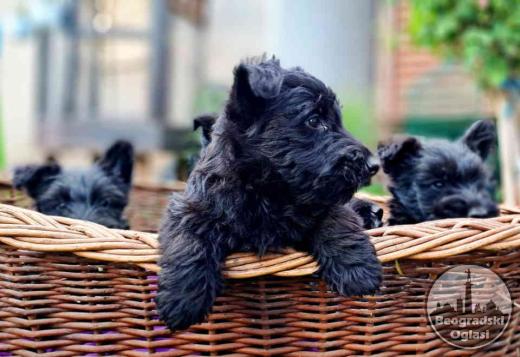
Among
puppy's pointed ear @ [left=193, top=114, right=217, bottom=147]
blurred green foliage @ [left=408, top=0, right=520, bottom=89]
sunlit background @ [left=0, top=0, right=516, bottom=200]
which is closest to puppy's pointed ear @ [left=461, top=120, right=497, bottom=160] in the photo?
blurred green foliage @ [left=408, top=0, right=520, bottom=89]

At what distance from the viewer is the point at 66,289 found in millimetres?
2223

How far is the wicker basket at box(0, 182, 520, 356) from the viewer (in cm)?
214

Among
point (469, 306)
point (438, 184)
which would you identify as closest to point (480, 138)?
point (438, 184)

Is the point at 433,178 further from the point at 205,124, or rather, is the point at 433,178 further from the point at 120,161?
the point at 120,161

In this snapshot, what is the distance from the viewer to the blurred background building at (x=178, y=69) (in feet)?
25.0

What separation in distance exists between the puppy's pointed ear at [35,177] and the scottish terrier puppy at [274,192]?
1624 millimetres

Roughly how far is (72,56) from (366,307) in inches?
285

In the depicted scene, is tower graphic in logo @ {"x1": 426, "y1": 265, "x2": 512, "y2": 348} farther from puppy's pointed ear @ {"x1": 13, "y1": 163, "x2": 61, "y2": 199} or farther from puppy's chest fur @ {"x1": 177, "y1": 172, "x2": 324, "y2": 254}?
puppy's pointed ear @ {"x1": 13, "y1": 163, "x2": 61, "y2": 199}

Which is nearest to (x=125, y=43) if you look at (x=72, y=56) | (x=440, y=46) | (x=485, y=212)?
(x=72, y=56)

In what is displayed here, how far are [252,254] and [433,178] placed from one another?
1501 mm

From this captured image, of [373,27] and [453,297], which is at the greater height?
[373,27]

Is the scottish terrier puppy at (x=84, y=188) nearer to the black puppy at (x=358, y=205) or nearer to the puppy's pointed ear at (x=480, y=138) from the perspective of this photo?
the black puppy at (x=358, y=205)

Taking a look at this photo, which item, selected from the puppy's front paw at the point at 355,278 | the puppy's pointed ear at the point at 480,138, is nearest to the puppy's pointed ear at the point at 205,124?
the puppy's front paw at the point at 355,278

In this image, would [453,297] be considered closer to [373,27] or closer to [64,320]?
[64,320]
